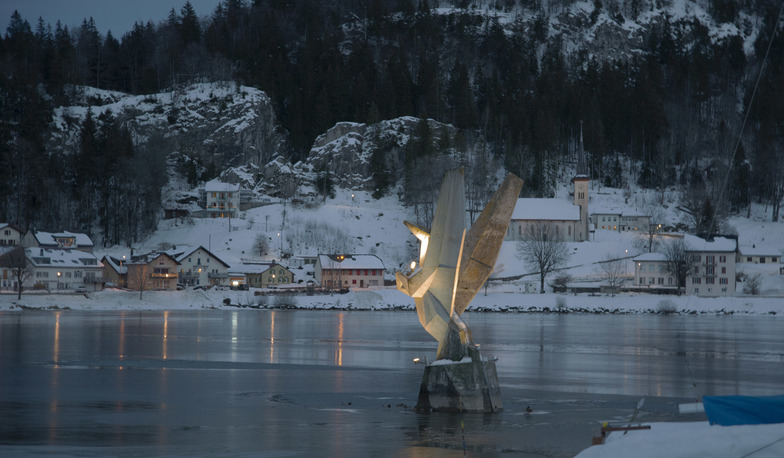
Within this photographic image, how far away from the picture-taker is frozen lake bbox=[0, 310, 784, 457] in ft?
58.8

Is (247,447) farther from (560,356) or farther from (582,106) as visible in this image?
(582,106)

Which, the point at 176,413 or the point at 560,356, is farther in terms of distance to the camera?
the point at 560,356

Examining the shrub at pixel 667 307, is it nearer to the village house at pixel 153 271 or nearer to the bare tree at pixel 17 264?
the village house at pixel 153 271

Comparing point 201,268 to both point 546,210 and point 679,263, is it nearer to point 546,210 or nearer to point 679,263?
point 546,210

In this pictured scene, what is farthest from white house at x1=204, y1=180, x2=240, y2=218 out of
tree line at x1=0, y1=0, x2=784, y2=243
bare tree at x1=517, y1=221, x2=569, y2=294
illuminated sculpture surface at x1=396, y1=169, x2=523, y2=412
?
illuminated sculpture surface at x1=396, y1=169, x2=523, y2=412

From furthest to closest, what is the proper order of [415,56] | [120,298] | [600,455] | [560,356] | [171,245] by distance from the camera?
[415,56] → [171,245] → [120,298] → [560,356] → [600,455]

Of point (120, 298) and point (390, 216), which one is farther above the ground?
point (390, 216)

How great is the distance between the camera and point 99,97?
140 m

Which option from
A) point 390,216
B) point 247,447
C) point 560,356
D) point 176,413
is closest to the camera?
point 247,447

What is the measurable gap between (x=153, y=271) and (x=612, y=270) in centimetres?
4731

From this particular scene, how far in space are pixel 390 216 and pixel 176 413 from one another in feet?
314

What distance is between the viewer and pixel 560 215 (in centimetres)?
11144

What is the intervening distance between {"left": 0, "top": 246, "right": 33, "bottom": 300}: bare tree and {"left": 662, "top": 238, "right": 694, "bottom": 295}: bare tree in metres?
61.0

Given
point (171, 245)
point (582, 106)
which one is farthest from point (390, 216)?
point (582, 106)
